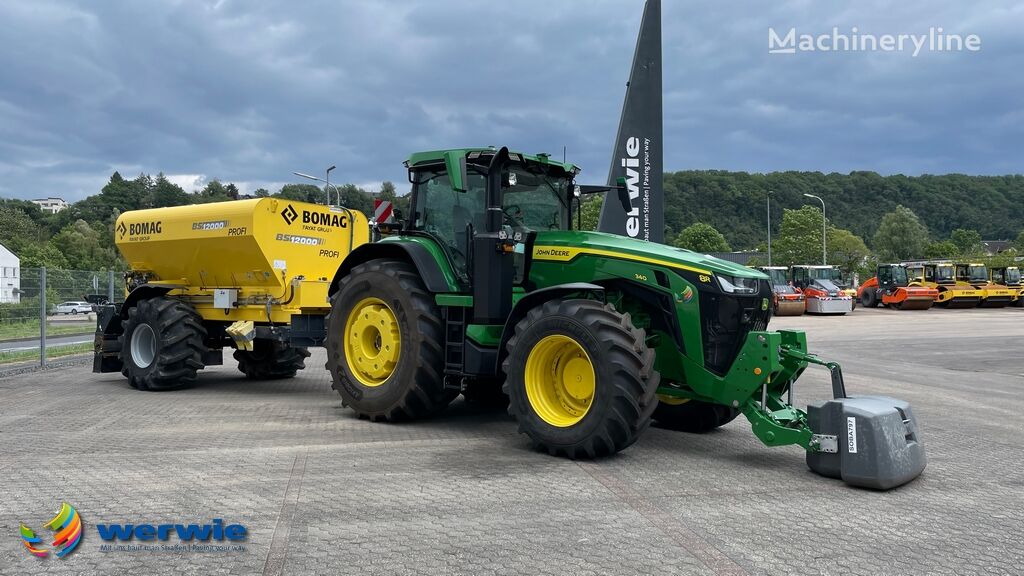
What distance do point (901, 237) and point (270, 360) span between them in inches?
3535

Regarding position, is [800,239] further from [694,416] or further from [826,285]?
[694,416]

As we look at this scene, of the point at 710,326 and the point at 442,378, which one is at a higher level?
the point at 710,326

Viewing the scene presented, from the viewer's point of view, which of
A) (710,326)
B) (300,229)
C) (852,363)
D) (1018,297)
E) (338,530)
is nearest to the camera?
(338,530)

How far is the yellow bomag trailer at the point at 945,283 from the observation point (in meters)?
35.5

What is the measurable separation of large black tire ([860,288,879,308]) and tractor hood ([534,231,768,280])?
118 ft

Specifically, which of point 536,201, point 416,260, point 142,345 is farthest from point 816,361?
point 142,345

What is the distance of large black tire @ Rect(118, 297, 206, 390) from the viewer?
391 inches

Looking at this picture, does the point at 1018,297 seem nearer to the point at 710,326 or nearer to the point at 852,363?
the point at 852,363

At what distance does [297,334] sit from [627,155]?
27.8ft

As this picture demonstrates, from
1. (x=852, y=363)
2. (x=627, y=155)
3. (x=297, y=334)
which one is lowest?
(x=852, y=363)

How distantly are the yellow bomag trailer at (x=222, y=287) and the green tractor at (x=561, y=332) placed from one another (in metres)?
2.21

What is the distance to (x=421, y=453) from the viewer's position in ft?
19.9

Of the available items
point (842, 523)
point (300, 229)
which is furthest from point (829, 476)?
point (300, 229)

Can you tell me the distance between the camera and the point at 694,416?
696 centimetres
